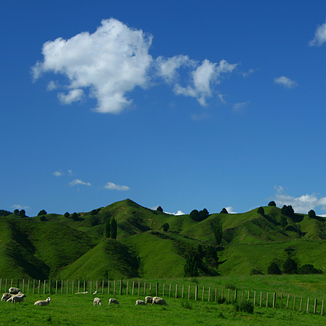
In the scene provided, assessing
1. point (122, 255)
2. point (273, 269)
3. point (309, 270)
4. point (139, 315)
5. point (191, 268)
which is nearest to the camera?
point (139, 315)

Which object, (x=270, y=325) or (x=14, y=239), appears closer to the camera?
(x=270, y=325)

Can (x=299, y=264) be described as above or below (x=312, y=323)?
below

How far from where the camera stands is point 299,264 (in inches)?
5851

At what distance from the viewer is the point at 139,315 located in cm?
3191

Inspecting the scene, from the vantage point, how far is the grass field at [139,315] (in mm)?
26875

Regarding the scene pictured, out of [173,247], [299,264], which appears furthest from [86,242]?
[299,264]

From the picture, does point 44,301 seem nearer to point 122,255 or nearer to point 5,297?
point 5,297

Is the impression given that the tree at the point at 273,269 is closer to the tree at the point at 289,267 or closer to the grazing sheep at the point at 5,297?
the tree at the point at 289,267

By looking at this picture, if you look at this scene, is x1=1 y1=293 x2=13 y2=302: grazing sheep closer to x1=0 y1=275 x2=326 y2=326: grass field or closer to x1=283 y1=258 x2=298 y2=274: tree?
x1=0 y1=275 x2=326 y2=326: grass field

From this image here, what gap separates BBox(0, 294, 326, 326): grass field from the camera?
2688 centimetres

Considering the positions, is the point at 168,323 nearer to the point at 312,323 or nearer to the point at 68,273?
the point at 312,323

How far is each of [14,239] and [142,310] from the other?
142546mm

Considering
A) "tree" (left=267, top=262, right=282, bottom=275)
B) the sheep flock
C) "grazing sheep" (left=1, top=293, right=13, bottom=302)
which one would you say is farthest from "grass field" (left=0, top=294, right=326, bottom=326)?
"tree" (left=267, top=262, right=282, bottom=275)

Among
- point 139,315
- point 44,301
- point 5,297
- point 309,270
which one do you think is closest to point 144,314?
point 139,315
